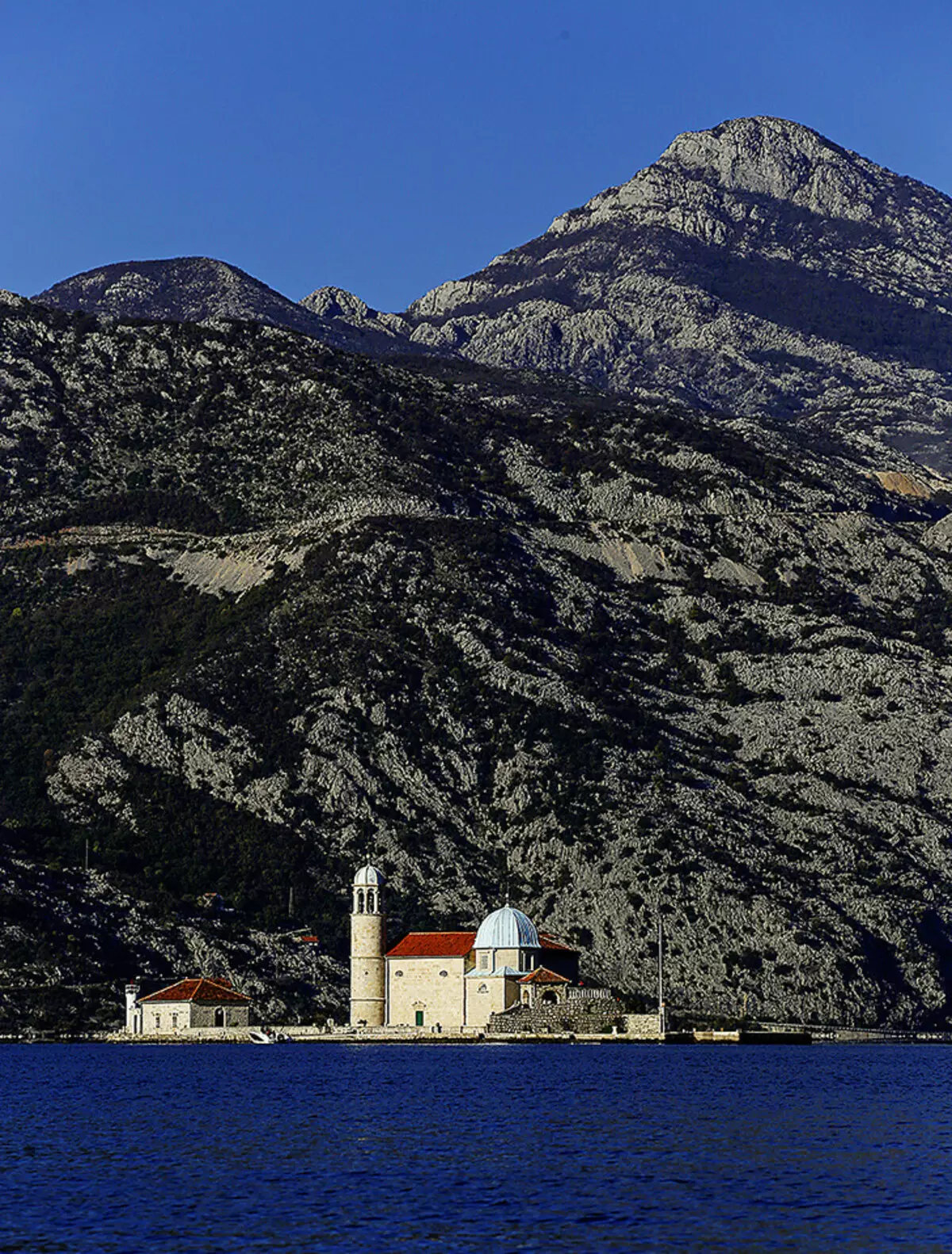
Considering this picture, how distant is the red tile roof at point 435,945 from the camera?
14900 cm

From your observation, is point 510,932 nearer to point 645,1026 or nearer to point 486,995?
point 486,995

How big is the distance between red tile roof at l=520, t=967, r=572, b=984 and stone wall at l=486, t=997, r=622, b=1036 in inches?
85.1

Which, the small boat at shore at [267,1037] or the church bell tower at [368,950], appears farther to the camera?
the church bell tower at [368,950]

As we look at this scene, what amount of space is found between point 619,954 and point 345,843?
26.3 meters

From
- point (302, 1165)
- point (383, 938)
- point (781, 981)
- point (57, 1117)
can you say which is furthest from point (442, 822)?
point (302, 1165)

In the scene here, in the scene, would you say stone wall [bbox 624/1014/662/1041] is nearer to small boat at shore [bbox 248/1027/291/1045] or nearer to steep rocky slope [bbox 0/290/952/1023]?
steep rocky slope [bbox 0/290/952/1023]

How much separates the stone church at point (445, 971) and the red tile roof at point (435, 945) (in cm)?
6

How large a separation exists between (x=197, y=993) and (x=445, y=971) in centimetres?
1870

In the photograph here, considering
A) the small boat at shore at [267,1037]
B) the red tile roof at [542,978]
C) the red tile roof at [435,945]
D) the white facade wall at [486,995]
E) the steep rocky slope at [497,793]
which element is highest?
the steep rocky slope at [497,793]

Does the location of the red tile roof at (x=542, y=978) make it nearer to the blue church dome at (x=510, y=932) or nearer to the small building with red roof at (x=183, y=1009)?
the blue church dome at (x=510, y=932)

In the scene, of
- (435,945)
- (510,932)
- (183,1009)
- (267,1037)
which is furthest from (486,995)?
(183,1009)

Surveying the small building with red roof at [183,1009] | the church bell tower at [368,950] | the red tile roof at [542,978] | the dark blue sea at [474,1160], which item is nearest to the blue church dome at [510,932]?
the red tile roof at [542,978]

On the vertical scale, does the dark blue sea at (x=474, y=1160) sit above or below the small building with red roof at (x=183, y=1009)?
below

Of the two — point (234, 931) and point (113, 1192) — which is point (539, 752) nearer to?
point (234, 931)
